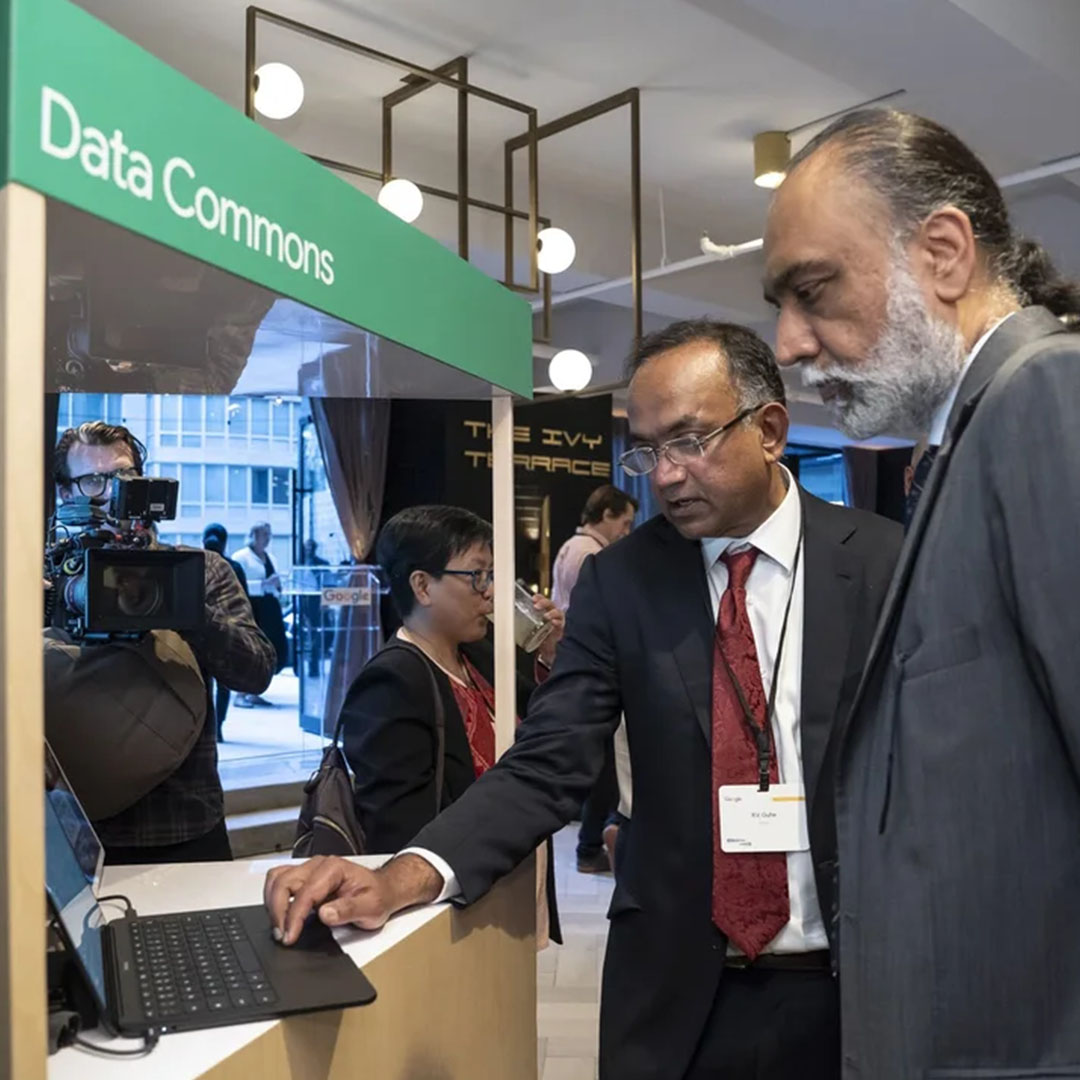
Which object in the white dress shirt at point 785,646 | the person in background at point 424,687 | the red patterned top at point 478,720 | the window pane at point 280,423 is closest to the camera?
the white dress shirt at point 785,646

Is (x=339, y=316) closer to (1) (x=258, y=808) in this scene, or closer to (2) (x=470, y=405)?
(1) (x=258, y=808)

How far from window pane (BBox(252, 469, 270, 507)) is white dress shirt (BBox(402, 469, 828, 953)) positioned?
5732 millimetres

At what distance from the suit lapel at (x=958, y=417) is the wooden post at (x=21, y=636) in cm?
67

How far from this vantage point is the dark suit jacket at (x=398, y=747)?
176cm

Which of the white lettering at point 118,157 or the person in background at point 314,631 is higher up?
the white lettering at point 118,157

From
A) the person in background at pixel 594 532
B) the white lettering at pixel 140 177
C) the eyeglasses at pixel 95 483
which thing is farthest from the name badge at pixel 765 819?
the person in background at pixel 594 532

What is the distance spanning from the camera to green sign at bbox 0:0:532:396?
0.70 m

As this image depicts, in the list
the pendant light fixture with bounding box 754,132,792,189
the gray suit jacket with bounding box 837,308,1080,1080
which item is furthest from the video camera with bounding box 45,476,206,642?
the pendant light fixture with bounding box 754,132,792,189

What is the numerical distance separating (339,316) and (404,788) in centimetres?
91

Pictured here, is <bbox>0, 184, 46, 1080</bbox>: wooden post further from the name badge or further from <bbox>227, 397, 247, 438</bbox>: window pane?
<bbox>227, 397, 247, 438</bbox>: window pane

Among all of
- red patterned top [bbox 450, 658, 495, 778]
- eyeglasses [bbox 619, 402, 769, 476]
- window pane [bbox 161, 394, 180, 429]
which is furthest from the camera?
window pane [bbox 161, 394, 180, 429]

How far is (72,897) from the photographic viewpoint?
1015mm

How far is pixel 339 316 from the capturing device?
3.63 feet

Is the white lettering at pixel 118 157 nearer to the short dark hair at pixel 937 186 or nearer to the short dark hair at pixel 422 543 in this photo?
the short dark hair at pixel 937 186
